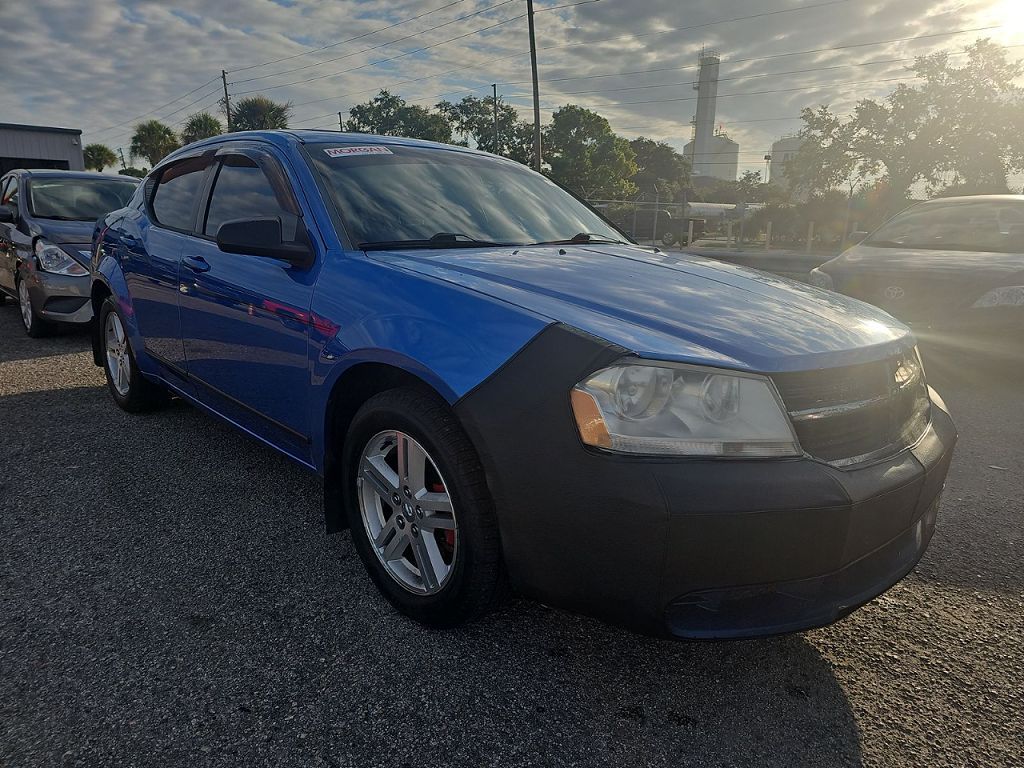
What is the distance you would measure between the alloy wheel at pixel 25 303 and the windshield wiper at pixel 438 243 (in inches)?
233

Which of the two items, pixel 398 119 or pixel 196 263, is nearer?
pixel 196 263

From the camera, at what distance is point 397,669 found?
2.02m

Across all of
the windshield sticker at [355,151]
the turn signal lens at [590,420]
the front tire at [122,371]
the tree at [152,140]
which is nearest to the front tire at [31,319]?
the front tire at [122,371]

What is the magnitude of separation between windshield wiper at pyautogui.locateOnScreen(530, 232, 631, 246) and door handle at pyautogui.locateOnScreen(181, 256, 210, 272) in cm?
146

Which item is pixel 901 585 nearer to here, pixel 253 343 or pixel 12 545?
pixel 253 343

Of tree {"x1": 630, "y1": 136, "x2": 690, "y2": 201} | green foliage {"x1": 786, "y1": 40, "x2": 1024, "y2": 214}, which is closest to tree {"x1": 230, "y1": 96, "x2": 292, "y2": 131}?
green foliage {"x1": 786, "y1": 40, "x2": 1024, "y2": 214}

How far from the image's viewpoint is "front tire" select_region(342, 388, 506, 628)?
6.16 feet

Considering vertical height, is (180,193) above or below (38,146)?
below

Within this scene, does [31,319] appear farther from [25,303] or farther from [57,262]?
[57,262]

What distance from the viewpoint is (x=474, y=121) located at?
214ft

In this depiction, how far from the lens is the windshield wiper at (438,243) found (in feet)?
8.10

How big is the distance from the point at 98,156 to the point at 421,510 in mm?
70838

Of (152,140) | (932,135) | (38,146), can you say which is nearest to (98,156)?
(152,140)

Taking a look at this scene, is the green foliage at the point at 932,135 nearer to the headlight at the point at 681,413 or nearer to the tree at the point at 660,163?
the headlight at the point at 681,413
